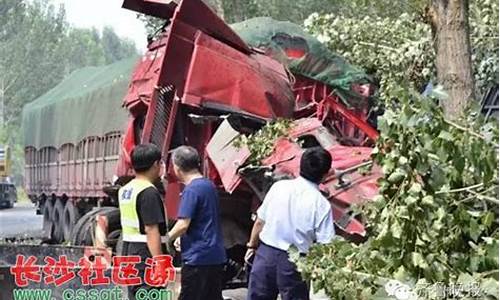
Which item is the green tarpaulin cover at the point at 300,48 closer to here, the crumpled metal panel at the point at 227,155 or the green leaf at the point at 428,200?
the crumpled metal panel at the point at 227,155

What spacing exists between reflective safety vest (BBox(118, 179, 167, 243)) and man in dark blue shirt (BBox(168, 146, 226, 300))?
200 mm

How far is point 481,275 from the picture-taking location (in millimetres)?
3766

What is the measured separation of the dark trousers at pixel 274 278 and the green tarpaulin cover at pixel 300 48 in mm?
4655

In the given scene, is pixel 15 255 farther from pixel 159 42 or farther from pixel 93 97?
pixel 93 97

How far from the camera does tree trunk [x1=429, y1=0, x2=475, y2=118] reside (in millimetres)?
6793

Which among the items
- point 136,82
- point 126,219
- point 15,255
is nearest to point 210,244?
point 126,219

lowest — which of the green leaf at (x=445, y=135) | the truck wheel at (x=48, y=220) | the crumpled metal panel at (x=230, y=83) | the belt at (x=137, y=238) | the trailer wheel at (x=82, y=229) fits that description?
the truck wheel at (x=48, y=220)

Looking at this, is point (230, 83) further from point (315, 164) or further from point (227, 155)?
point (315, 164)

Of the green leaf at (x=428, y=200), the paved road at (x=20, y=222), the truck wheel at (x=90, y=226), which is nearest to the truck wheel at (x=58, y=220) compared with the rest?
the paved road at (x=20, y=222)

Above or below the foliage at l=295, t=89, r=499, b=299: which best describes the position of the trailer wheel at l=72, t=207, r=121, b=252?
below

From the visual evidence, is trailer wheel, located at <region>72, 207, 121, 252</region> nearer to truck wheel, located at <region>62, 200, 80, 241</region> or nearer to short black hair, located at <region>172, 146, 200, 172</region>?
truck wheel, located at <region>62, 200, 80, 241</region>

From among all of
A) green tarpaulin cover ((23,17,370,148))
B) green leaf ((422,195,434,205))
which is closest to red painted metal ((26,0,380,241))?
green tarpaulin cover ((23,17,370,148))

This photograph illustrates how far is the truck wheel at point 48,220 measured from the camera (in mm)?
16828

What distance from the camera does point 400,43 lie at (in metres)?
14.4
